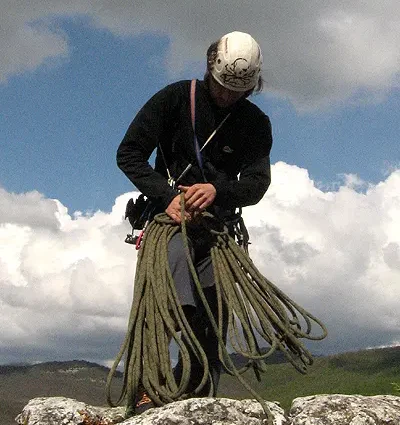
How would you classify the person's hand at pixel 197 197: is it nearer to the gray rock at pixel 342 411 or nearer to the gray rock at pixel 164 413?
the gray rock at pixel 164 413

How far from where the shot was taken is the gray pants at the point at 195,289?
17.1ft

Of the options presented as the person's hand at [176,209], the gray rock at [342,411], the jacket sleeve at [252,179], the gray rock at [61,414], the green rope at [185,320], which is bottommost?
the gray rock at [342,411]

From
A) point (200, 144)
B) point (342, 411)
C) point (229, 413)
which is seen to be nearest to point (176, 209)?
point (200, 144)

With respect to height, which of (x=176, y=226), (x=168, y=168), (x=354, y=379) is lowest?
(x=176, y=226)

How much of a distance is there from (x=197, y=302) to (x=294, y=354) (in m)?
0.85

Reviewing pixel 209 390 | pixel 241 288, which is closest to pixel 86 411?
A: pixel 209 390

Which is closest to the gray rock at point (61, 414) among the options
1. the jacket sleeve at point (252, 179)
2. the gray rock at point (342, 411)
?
the gray rock at point (342, 411)

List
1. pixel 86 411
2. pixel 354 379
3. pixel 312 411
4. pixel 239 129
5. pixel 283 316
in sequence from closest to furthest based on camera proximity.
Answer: pixel 312 411, pixel 86 411, pixel 283 316, pixel 239 129, pixel 354 379

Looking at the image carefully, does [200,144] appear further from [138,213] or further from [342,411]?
[342,411]

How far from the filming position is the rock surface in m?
4.02

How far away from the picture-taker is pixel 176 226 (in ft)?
17.7

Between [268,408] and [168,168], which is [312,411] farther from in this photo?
[168,168]

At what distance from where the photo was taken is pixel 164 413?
4047mm

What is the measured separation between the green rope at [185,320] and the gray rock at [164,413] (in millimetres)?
150
